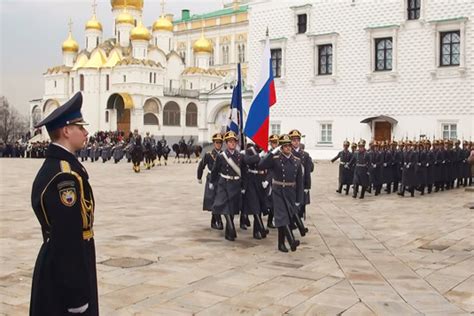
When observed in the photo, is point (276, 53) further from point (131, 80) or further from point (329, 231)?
point (329, 231)

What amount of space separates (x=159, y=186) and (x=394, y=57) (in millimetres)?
15772

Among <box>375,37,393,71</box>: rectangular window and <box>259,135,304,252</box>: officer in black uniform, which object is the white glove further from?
<box>375,37,393,71</box>: rectangular window

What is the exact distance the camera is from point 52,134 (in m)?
3.52

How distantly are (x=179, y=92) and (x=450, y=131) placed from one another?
3119cm

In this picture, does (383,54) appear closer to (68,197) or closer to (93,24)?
(68,197)

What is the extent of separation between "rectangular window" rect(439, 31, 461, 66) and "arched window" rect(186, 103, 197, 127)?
1207 inches

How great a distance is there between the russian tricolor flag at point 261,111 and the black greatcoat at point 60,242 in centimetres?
608

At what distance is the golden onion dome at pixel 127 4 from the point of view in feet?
185

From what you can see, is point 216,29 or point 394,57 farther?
point 216,29

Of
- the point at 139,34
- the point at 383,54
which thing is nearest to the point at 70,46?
the point at 139,34

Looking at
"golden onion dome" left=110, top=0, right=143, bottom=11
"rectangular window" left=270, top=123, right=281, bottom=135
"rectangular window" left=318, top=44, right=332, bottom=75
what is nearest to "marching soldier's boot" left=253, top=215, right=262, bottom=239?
"rectangular window" left=318, top=44, right=332, bottom=75

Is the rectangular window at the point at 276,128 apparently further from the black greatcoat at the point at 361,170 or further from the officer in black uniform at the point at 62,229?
the officer in black uniform at the point at 62,229

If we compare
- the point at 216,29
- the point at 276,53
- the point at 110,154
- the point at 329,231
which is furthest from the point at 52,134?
the point at 216,29

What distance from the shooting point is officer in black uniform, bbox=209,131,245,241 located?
9.31 metres
